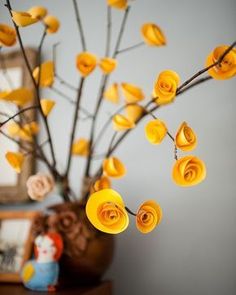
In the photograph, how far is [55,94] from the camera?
1007 mm

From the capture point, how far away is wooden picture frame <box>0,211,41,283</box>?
78 cm

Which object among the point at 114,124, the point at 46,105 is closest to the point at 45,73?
the point at 46,105

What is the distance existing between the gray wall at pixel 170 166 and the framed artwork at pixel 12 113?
6.3 inches

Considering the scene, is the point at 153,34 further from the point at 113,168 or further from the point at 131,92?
the point at 113,168

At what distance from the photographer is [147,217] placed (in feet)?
1.41

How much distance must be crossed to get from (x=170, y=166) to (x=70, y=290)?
0.38 meters

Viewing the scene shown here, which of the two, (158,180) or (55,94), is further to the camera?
(55,94)

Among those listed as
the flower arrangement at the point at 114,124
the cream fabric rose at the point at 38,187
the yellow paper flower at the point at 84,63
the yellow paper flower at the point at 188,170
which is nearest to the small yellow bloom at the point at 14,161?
the flower arrangement at the point at 114,124

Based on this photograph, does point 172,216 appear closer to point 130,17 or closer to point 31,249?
point 31,249

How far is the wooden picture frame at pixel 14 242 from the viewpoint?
782 millimetres

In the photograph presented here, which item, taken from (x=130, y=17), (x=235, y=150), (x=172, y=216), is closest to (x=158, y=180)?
(x=172, y=216)

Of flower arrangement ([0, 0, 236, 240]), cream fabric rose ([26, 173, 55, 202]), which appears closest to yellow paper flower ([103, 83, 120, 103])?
flower arrangement ([0, 0, 236, 240])

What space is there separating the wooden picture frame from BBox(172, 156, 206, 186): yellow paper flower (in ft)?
1.37

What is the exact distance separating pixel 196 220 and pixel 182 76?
35 cm
